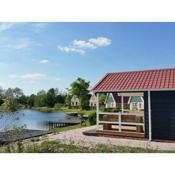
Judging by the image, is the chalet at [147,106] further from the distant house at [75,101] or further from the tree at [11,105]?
the distant house at [75,101]

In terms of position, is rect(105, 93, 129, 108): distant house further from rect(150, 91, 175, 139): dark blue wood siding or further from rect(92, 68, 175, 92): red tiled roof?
rect(150, 91, 175, 139): dark blue wood siding

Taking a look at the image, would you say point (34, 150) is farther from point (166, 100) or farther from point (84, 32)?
point (84, 32)

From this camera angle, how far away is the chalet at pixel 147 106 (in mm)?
10570

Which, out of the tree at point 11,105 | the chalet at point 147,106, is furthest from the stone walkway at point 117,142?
the tree at point 11,105

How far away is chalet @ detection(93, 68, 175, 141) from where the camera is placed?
10570 mm

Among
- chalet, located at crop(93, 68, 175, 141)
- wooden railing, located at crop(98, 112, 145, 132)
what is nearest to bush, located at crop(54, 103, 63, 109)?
chalet, located at crop(93, 68, 175, 141)

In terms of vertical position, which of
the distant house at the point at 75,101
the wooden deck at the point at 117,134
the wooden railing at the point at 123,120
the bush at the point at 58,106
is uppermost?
the distant house at the point at 75,101

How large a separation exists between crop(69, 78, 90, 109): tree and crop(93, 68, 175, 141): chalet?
1580 cm

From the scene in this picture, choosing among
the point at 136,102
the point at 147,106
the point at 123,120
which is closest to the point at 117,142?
the point at 123,120
